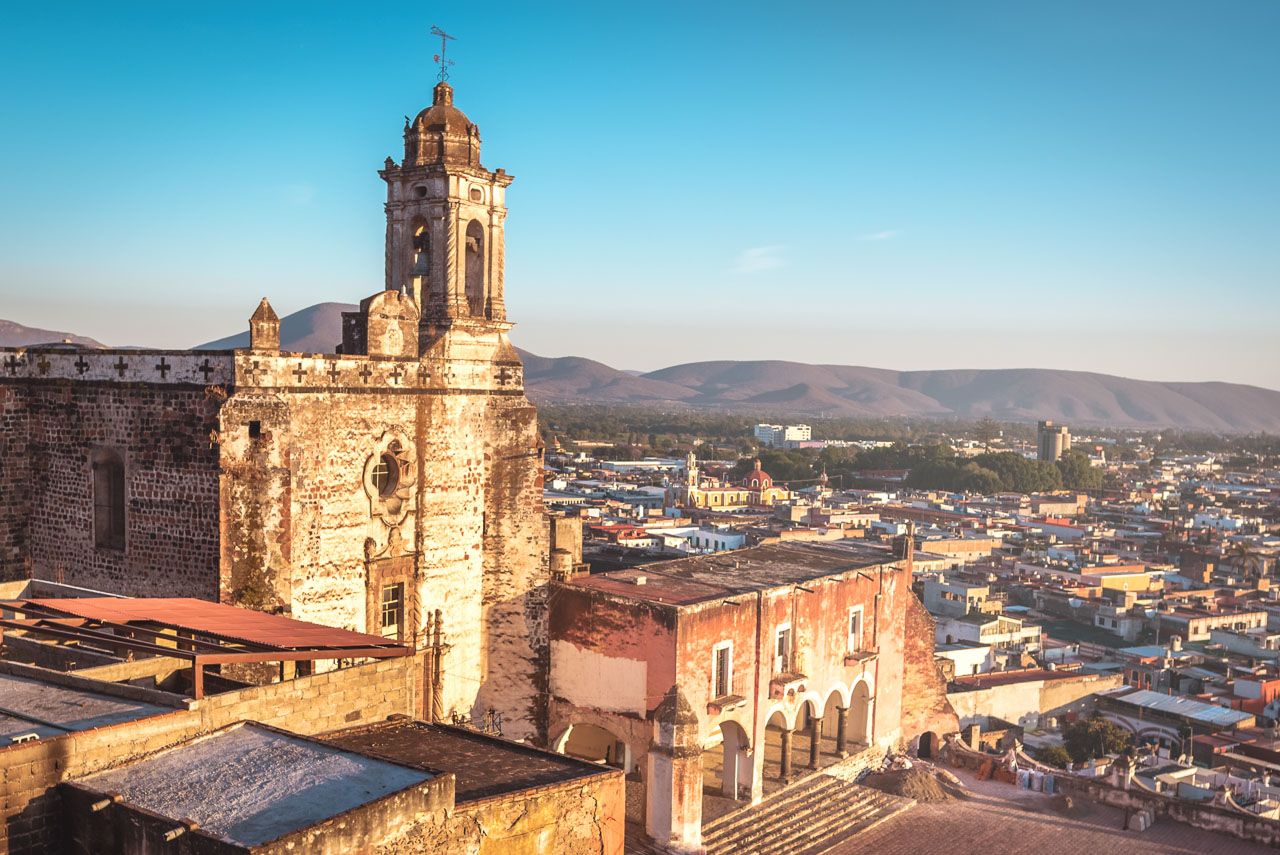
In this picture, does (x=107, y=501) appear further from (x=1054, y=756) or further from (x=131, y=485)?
(x=1054, y=756)

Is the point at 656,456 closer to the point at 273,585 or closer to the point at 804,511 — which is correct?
the point at 804,511

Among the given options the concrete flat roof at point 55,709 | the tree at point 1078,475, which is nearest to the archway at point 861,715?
the concrete flat roof at point 55,709

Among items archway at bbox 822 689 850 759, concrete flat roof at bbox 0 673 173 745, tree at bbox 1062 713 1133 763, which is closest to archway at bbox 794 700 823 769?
archway at bbox 822 689 850 759

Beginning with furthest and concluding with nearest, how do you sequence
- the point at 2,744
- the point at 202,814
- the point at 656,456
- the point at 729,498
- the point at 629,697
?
the point at 656,456, the point at 729,498, the point at 629,697, the point at 2,744, the point at 202,814

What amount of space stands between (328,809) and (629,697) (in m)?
12.0

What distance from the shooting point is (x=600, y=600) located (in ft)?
→ 69.1

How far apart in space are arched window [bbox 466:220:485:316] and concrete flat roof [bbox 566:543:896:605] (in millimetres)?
5404

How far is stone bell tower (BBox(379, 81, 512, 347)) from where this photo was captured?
20281mm

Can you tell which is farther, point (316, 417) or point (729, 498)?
point (729, 498)

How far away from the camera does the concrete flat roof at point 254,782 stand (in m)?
9.02

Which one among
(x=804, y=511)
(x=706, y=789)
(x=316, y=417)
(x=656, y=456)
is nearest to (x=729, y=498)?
(x=804, y=511)

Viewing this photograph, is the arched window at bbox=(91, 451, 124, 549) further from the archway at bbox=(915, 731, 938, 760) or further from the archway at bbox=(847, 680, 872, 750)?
the archway at bbox=(915, 731, 938, 760)

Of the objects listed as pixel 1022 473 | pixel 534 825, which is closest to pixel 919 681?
pixel 534 825

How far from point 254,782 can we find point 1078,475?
11304 centimetres
